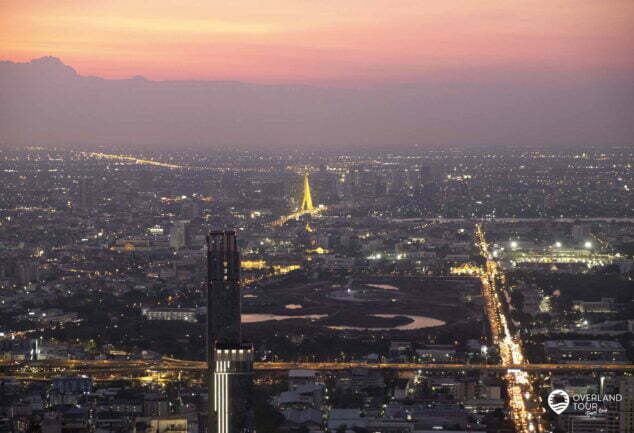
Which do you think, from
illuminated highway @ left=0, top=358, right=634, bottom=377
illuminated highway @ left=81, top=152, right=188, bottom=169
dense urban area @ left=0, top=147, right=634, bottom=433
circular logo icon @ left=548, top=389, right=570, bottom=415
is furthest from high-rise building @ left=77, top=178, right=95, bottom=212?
circular logo icon @ left=548, top=389, right=570, bottom=415


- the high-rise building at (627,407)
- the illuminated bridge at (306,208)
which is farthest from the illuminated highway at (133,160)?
the high-rise building at (627,407)

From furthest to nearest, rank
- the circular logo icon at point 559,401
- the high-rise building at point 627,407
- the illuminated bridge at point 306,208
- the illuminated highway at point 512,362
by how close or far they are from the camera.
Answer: the illuminated bridge at point 306,208 < the illuminated highway at point 512,362 < the circular logo icon at point 559,401 < the high-rise building at point 627,407

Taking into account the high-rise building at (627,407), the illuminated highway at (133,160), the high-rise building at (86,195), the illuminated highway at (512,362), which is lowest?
the high-rise building at (627,407)

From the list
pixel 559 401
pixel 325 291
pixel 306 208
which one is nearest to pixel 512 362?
pixel 559 401

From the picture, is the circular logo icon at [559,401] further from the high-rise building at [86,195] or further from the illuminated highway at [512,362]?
the high-rise building at [86,195]

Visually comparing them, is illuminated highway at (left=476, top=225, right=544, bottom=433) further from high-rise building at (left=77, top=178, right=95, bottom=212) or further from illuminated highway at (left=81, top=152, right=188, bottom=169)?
illuminated highway at (left=81, top=152, right=188, bottom=169)

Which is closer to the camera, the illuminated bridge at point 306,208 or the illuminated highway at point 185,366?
the illuminated highway at point 185,366
